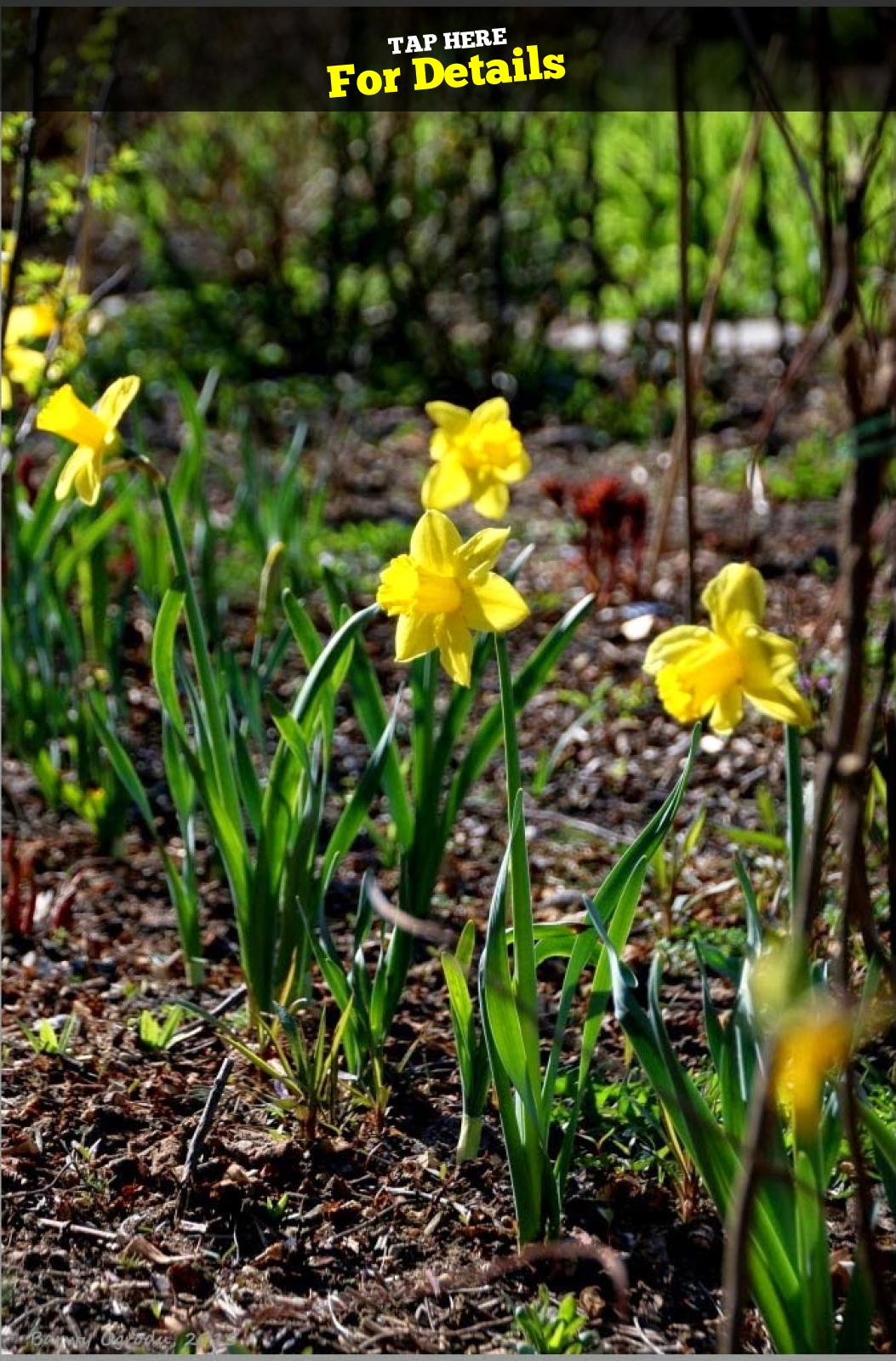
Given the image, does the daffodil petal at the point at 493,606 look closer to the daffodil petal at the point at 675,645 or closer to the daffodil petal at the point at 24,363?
the daffodil petal at the point at 675,645

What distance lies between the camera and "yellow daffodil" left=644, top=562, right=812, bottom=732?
1649mm

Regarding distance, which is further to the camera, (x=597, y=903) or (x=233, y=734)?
(x=233, y=734)

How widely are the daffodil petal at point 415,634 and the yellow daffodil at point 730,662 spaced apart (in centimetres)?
30

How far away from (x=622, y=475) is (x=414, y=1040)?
122 inches

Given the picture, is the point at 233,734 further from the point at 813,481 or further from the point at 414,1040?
the point at 813,481

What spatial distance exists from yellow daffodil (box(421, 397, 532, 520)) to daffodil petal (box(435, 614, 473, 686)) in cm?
44

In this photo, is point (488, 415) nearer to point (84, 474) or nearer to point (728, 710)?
point (84, 474)

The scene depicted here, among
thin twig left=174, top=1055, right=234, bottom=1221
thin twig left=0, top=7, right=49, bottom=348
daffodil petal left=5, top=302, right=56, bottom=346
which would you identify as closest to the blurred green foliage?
daffodil petal left=5, top=302, right=56, bottom=346

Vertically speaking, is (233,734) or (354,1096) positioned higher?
(233,734)

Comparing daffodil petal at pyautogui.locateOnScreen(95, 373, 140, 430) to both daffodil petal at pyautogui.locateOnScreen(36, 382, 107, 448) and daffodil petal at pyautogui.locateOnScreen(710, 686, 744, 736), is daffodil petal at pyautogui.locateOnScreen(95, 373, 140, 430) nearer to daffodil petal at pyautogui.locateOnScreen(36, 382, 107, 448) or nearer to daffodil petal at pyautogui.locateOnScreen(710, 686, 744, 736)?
daffodil petal at pyautogui.locateOnScreen(36, 382, 107, 448)

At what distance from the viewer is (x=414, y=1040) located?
233 cm

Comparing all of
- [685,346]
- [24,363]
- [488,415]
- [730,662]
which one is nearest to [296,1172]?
[730,662]

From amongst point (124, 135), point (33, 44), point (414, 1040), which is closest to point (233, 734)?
point (414, 1040)

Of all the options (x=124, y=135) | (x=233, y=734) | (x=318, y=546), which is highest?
(x=124, y=135)
